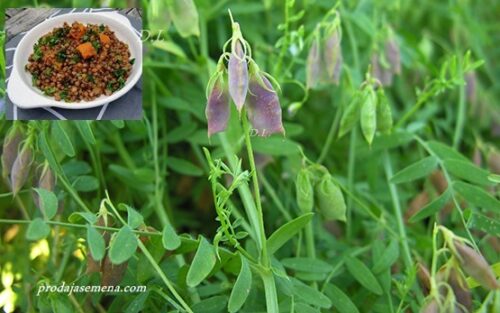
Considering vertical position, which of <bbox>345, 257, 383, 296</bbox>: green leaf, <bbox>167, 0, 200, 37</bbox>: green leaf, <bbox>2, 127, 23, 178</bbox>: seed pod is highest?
<bbox>167, 0, 200, 37</bbox>: green leaf

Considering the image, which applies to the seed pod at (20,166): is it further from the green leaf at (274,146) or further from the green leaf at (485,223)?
the green leaf at (485,223)

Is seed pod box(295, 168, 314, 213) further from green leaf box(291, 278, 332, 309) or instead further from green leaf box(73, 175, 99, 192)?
green leaf box(73, 175, 99, 192)

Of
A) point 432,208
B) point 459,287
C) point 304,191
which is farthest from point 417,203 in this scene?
point 459,287

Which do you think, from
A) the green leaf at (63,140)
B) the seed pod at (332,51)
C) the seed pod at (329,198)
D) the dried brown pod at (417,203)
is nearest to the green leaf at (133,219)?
the green leaf at (63,140)

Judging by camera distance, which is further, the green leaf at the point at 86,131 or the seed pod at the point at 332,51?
the seed pod at the point at 332,51

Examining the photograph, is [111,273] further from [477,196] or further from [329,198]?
[477,196]

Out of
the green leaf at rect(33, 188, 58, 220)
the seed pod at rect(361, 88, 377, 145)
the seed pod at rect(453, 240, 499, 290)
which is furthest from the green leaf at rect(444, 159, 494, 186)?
the green leaf at rect(33, 188, 58, 220)
